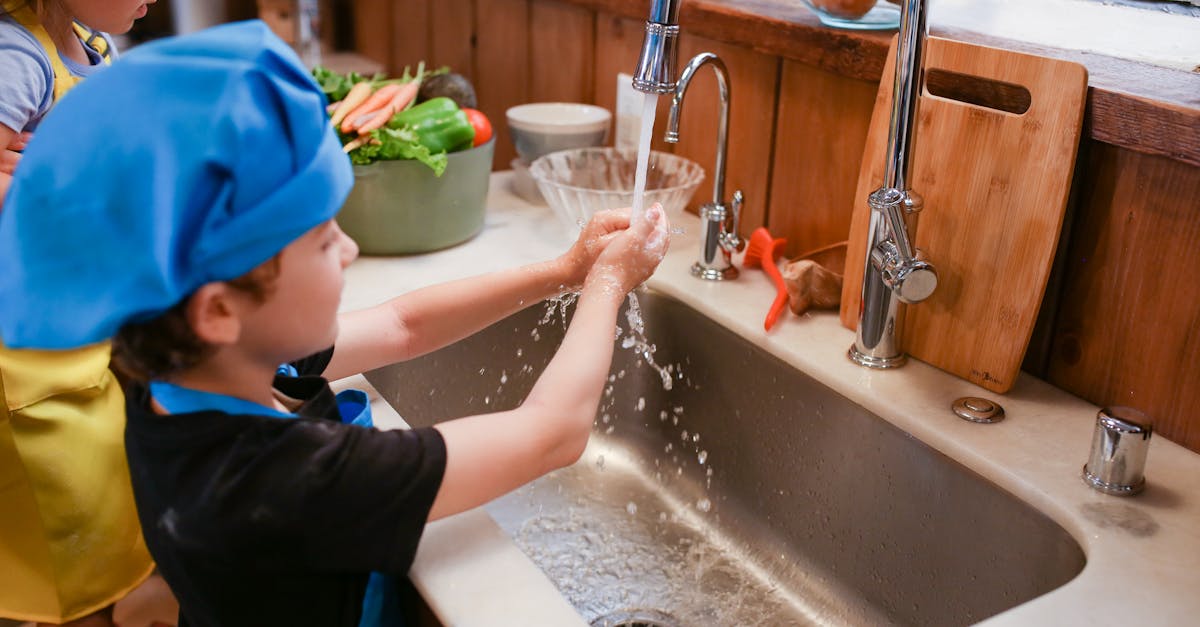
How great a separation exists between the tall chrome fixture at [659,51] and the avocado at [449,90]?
0.60 meters

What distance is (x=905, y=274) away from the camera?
109cm

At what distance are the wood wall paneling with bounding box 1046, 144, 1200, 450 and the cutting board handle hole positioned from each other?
3.5 inches

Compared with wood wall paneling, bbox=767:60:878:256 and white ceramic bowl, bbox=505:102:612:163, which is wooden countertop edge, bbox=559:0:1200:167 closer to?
wood wall paneling, bbox=767:60:878:256

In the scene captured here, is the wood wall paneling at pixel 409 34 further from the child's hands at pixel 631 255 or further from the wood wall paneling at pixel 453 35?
the child's hands at pixel 631 255

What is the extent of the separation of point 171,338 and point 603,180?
98cm

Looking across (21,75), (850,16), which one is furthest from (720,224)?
(21,75)

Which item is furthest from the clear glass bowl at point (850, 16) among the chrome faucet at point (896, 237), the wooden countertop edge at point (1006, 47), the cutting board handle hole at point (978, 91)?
the chrome faucet at point (896, 237)

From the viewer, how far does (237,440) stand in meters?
0.75

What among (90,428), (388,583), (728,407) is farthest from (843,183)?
(90,428)

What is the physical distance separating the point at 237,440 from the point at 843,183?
0.87m

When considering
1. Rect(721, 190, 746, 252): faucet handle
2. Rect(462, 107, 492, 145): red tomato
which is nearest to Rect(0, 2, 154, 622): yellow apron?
Rect(462, 107, 492, 145): red tomato

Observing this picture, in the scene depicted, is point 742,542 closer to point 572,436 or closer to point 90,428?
point 572,436

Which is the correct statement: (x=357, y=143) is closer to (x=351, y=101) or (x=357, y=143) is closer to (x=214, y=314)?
(x=351, y=101)

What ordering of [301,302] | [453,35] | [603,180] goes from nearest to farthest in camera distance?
[301,302] < [603,180] < [453,35]
